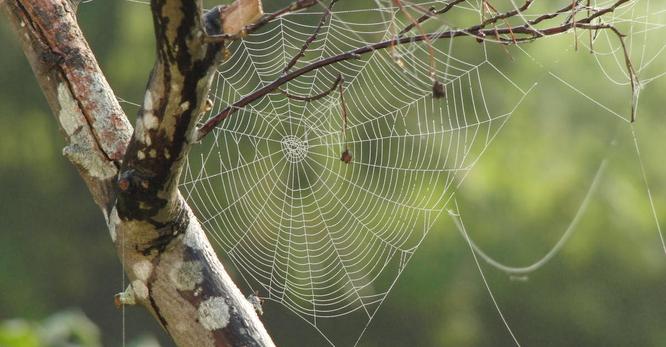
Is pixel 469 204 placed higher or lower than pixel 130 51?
lower

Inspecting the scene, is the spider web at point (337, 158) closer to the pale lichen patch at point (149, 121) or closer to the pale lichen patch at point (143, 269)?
the pale lichen patch at point (143, 269)

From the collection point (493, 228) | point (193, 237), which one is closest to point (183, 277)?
point (193, 237)

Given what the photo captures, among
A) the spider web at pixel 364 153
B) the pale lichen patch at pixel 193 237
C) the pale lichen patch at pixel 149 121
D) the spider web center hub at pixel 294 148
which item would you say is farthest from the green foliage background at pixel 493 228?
the pale lichen patch at pixel 149 121

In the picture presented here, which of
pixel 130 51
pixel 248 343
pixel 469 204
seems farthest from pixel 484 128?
pixel 248 343

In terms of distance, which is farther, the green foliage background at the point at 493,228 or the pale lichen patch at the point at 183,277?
the green foliage background at the point at 493,228

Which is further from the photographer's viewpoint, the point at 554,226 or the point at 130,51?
the point at 130,51

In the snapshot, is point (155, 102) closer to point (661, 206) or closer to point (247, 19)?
point (247, 19)
